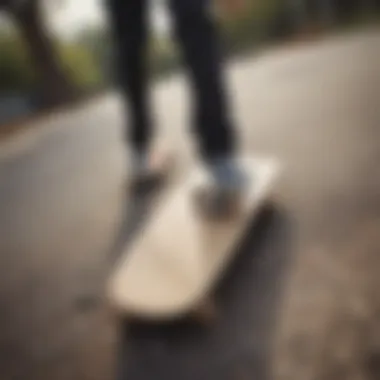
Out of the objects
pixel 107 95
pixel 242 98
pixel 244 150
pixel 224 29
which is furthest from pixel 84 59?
pixel 244 150

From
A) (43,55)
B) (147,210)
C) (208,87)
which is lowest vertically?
(147,210)

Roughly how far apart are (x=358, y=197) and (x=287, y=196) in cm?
13

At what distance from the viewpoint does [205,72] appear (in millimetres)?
1050

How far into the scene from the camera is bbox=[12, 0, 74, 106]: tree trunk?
2.11 metres

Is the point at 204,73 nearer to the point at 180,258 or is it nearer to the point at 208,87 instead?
the point at 208,87

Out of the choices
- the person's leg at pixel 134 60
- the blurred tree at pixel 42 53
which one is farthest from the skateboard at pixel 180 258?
the blurred tree at pixel 42 53

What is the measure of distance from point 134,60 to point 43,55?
3.29 ft

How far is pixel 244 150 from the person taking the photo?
1469mm

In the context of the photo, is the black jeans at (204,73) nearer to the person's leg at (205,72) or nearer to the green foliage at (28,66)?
the person's leg at (205,72)

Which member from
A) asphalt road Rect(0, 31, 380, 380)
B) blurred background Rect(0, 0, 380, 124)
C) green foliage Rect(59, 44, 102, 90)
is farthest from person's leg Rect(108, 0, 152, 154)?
green foliage Rect(59, 44, 102, 90)

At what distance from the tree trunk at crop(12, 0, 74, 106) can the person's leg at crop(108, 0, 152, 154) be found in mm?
896

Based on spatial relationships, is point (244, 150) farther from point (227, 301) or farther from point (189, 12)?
point (227, 301)

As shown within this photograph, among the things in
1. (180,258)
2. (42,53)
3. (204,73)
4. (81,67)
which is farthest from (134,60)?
(81,67)

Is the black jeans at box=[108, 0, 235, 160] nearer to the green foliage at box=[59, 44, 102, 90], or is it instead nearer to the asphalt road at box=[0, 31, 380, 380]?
the asphalt road at box=[0, 31, 380, 380]
